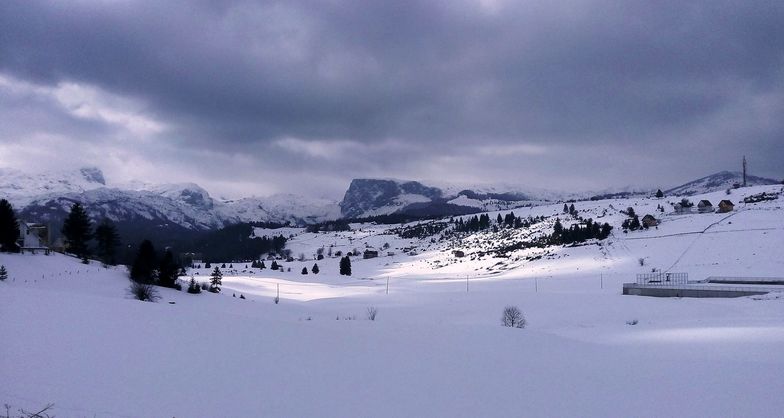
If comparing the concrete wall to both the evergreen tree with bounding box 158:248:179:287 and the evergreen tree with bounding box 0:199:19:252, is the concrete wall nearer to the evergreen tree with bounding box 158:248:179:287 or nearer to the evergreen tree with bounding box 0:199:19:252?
the evergreen tree with bounding box 158:248:179:287

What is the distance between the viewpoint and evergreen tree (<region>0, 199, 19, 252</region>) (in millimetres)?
46812

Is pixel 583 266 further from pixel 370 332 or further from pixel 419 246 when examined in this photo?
pixel 419 246

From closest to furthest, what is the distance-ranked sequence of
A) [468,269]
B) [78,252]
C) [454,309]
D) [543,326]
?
[543,326] < [454,309] < [78,252] < [468,269]

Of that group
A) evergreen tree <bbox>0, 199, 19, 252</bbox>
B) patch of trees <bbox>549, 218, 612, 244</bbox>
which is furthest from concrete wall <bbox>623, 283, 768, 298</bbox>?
evergreen tree <bbox>0, 199, 19, 252</bbox>

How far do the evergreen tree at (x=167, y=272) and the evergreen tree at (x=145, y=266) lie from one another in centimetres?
61

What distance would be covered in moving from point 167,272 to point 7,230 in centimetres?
1570

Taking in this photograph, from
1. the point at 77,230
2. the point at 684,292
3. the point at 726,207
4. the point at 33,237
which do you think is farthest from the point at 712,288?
the point at 726,207

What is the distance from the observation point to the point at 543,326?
30.3m

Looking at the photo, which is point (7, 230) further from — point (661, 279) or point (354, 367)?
point (661, 279)

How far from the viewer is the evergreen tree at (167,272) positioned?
162ft

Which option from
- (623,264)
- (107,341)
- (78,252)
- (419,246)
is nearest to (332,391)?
(107,341)

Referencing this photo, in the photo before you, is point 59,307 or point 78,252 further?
point 78,252

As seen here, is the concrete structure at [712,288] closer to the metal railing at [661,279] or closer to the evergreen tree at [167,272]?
the metal railing at [661,279]

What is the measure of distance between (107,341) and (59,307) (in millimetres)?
5344
